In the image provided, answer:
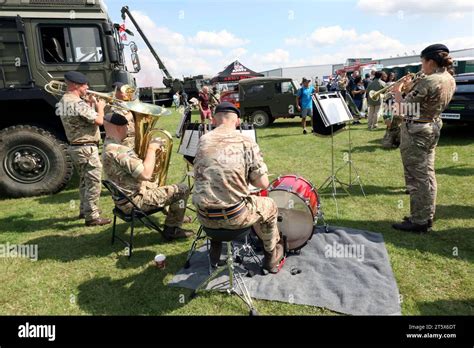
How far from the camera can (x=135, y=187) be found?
386cm

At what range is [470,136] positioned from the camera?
30.1ft

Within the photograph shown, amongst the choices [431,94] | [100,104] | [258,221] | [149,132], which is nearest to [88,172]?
[100,104]

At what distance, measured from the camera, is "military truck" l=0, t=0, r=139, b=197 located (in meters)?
5.42

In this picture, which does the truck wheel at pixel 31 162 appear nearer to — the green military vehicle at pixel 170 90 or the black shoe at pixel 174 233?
the black shoe at pixel 174 233

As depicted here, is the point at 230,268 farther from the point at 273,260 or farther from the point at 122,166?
the point at 122,166

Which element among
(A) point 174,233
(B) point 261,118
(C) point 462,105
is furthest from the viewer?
(B) point 261,118

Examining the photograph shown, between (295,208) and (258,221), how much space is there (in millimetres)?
771

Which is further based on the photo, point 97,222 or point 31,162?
point 31,162

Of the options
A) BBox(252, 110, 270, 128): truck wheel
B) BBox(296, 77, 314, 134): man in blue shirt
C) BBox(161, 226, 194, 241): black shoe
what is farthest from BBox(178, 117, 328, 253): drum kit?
BBox(252, 110, 270, 128): truck wheel

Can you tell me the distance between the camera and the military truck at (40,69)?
5422 millimetres

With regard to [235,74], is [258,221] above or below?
below

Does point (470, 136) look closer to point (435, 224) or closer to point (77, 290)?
point (435, 224)

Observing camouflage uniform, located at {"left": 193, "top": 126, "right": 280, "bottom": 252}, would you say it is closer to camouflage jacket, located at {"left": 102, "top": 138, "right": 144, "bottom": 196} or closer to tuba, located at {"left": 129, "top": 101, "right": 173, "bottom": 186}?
camouflage jacket, located at {"left": 102, "top": 138, "right": 144, "bottom": 196}

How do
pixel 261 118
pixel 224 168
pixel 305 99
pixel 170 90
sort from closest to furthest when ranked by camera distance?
pixel 224 168, pixel 305 99, pixel 261 118, pixel 170 90
